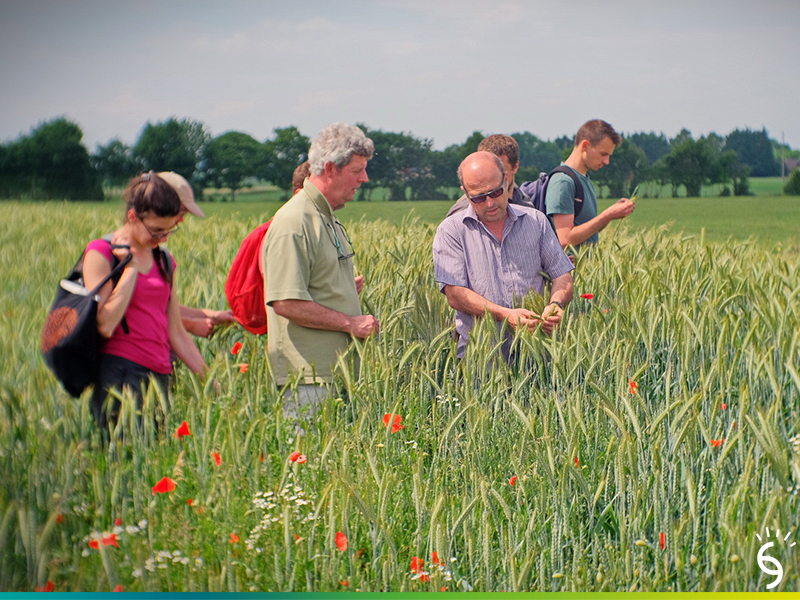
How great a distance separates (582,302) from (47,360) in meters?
2.35

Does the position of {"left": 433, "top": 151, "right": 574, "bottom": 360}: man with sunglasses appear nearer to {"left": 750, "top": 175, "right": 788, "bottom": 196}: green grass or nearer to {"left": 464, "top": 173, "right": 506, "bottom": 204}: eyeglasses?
{"left": 464, "top": 173, "right": 506, "bottom": 204}: eyeglasses

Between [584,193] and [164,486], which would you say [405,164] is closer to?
[584,193]

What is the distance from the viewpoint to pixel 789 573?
1.37 meters

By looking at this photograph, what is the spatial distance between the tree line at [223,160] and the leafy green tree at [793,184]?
34.6ft

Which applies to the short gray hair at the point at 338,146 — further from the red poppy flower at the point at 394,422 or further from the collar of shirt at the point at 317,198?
the red poppy flower at the point at 394,422

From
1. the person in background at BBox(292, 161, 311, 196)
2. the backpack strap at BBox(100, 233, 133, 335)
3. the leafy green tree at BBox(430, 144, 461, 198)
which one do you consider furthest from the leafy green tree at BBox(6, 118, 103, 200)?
the leafy green tree at BBox(430, 144, 461, 198)

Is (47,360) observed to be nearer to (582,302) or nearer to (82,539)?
(82,539)

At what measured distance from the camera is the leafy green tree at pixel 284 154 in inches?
452

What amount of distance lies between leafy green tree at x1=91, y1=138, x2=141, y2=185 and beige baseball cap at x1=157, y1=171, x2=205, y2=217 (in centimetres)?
→ 830

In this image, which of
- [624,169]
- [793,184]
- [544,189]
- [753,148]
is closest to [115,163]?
[544,189]

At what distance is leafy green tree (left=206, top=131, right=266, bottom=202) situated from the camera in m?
13.7

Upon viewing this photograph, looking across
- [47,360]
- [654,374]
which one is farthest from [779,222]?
[47,360]

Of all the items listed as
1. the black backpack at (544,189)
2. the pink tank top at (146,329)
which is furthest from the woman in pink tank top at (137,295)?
the black backpack at (544,189)

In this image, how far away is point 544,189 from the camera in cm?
392
